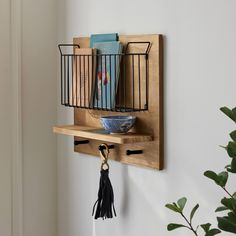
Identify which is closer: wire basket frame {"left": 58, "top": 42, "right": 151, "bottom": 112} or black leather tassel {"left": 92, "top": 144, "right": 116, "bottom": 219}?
wire basket frame {"left": 58, "top": 42, "right": 151, "bottom": 112}

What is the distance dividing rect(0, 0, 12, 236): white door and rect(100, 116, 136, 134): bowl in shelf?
0.44 meters

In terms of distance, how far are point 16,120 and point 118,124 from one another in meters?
0.49

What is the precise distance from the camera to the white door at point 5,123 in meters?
1.82

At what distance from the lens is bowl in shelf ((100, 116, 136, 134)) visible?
4.95ft

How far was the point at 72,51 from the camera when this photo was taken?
1.84m

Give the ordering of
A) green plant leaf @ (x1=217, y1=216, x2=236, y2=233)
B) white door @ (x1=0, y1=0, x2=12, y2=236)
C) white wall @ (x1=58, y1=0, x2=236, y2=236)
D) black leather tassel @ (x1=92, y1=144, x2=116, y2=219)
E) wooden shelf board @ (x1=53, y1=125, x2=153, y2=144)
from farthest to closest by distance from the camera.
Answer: white door @ (x1=0, y1=0, x2=12, y2=236) < black leather tassel @ (x1=92, y1=144, x2=116, y2=219) < wooden shelf board @ (x1=53, y1=125, x2=153, y2=144) < white wall @ (x1=58, y1=0, x2=236, y2=236) < green plant leaf @ (x1=217, y1=216, x2=236, y2=233)

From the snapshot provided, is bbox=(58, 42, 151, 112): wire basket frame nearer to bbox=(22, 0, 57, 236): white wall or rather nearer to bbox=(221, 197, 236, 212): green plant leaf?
bbox=(22, 0, 57, 236): white wall

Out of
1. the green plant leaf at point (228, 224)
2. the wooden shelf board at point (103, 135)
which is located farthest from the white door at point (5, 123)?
the green plant leaf at point (228, 224)

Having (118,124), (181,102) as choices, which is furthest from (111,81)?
(181,102)

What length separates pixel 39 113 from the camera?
191 cm

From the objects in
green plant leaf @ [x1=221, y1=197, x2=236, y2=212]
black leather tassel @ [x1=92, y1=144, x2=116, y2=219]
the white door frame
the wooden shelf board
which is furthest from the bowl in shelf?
green plant leaf @ [x1=221, y1=197, x2=236, y2=212]

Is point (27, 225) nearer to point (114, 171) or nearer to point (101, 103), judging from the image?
point (114, 171)

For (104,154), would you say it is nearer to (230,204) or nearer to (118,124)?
(118,124)

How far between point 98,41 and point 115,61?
0.42 feet
